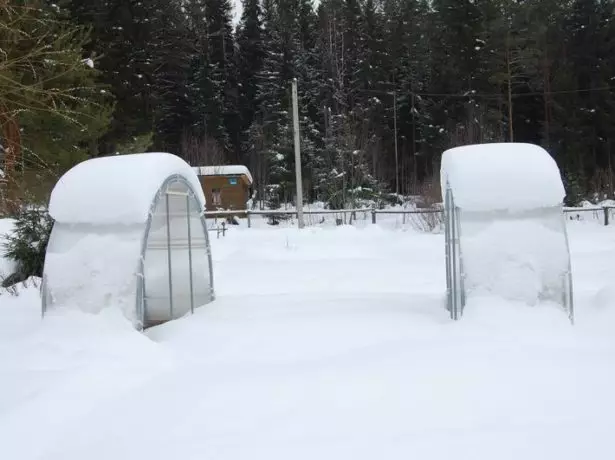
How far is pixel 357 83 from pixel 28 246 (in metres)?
30.7

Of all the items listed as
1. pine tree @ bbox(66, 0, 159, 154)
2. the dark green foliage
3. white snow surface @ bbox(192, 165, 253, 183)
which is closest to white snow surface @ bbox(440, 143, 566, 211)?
the dark green foliage

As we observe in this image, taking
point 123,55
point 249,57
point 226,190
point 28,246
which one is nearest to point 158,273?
point 28,246

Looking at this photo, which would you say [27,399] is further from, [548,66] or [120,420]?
[548,66]

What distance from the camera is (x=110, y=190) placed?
612 cm

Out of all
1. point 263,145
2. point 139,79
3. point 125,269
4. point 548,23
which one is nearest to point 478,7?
point 548,23

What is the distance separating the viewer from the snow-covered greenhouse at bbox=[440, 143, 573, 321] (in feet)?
19.3

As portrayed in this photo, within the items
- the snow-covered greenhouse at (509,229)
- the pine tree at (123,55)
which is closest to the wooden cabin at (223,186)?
the pine tree at (123,55)

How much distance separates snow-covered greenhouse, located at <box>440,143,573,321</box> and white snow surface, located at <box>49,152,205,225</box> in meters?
3.40

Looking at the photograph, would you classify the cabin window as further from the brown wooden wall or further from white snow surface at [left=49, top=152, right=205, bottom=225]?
white snow surface at [left=49, top=152, right=205, bottom=225]

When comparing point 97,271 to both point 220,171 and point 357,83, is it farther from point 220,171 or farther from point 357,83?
point 357,83

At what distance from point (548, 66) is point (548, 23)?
4.27m

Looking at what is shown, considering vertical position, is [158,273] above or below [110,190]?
below

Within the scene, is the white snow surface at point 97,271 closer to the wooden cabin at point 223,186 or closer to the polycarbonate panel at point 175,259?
the polycarbonate panel at point 175,259

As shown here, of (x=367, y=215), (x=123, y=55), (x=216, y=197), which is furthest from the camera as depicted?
(x=216, y=197)
